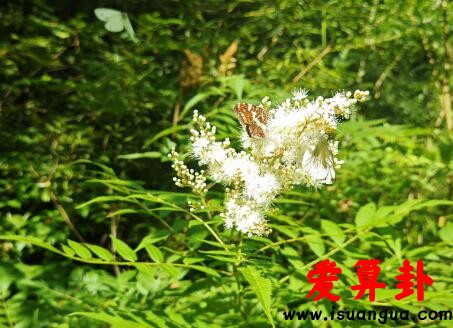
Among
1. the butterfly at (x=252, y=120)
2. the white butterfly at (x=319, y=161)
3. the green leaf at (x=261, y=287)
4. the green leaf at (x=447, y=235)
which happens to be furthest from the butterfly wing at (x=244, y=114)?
the green leaf at (x=447, y=235)

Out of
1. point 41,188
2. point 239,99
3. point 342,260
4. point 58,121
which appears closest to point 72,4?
point 58,121

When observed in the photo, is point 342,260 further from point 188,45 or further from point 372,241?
point 188,45

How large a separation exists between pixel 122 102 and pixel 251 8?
148 cm

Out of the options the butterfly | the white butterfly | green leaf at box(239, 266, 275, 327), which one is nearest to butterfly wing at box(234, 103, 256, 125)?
the butterfly

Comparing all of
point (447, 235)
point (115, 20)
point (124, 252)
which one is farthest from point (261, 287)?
point (115, 20)

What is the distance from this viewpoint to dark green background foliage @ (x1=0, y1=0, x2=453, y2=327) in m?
2.13

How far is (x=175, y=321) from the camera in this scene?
5.11 ft

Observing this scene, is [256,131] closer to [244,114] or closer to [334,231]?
[244,114]

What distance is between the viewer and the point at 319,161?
1.40 meters

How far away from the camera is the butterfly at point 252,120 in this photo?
1406mm

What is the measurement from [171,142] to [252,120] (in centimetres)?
99

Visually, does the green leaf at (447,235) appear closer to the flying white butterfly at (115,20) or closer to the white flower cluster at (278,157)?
the white flower cluster at (278,157)

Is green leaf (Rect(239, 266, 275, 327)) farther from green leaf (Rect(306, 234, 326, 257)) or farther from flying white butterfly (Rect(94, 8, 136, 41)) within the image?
flying white butterfly (Rect(94, 8, 136, 41))

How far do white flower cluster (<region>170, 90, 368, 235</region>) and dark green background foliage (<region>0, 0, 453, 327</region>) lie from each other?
0.85ft
